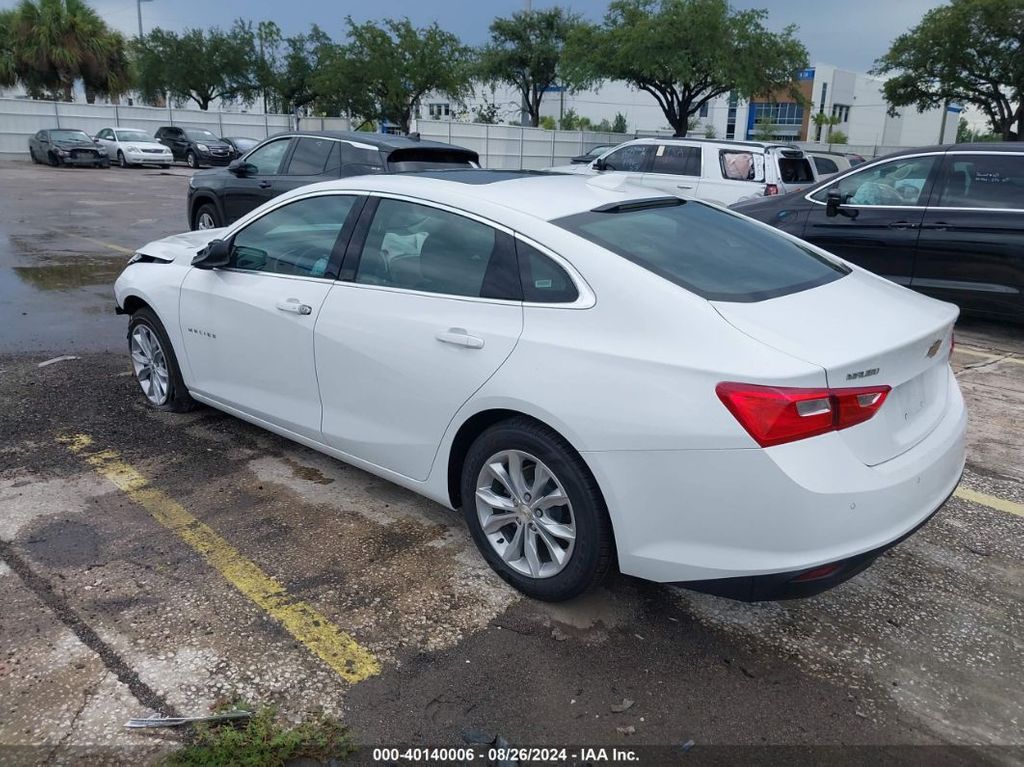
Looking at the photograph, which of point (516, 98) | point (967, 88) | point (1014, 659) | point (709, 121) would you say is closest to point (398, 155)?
point (1014, 659)

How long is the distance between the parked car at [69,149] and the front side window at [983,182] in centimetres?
3026

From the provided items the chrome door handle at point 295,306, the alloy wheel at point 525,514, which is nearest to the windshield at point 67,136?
the chrome door handle at point 295,306

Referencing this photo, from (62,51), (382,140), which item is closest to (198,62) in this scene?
(62,51)

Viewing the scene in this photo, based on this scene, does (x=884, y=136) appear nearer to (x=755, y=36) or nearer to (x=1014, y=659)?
(x=755, y=36)

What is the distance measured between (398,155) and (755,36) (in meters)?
28.5

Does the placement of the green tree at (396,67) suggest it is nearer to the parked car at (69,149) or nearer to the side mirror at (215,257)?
the parked car at (69,149)

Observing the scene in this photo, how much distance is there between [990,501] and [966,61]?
36732mm

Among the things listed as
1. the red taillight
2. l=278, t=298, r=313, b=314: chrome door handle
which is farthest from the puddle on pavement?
the red taillight

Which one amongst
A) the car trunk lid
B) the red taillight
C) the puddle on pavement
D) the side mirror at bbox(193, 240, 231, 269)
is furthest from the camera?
the puddle on pavement

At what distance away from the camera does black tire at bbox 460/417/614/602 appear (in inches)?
116

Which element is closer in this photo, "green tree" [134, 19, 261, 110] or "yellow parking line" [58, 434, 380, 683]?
"yellow parking line" [58, 434, 380, 683]

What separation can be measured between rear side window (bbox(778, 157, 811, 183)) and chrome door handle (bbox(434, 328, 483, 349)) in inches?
449

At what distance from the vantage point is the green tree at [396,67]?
141 feet

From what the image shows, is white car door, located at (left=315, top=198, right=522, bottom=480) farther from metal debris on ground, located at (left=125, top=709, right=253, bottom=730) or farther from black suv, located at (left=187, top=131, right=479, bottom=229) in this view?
black suv, located at (left=187, top=131, right=479, bottom=229)
